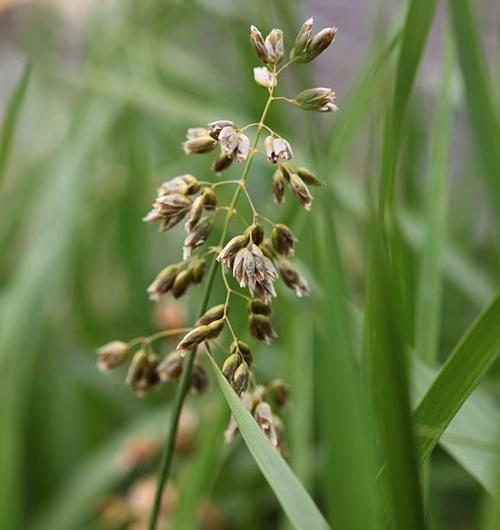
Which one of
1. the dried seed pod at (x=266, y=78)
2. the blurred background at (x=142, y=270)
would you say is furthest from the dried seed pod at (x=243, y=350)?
the blurred background at (x=142, y=270)

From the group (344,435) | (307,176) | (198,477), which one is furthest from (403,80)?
(198,477)

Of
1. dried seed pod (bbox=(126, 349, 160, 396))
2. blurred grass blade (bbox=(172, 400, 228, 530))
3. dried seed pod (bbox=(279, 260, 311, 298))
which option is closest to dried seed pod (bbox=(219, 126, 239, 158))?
dried seed pod (bbox=(279, 260, 311, 298))

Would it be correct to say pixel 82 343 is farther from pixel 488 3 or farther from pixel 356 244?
pixel 488 3

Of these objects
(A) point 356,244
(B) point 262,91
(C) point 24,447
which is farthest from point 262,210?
(C) point 24,447

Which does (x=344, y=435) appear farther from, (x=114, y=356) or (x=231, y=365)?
(x=114, y=356)

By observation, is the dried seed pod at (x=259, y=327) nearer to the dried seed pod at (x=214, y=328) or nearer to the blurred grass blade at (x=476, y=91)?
the dried seed pod at (x=214, y=328)
